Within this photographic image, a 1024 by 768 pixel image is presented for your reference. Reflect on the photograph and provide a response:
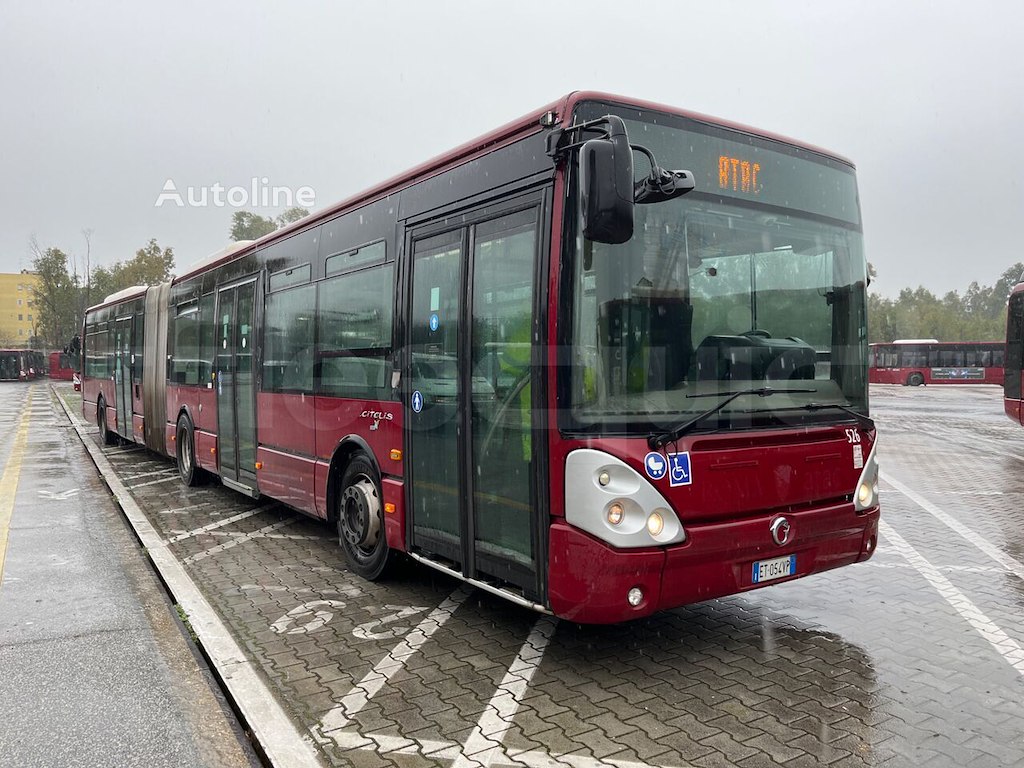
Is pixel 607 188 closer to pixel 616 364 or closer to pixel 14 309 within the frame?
pixel 616 364

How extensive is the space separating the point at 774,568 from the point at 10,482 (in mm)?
12183

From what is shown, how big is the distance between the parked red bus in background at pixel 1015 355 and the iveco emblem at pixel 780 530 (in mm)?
15036

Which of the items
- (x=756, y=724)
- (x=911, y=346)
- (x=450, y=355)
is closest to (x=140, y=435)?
(x=450, y=355)

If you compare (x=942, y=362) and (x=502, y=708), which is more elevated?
(x=942, y=362)

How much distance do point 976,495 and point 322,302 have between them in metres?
8.86

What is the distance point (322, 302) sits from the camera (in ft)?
24.2

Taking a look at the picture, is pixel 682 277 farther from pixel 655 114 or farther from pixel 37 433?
pixel 37 433

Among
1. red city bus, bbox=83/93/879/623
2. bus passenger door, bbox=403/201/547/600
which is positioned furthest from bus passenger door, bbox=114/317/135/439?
bus passenger door, bbox=403/201/547/600

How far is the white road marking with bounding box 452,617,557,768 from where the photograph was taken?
3.69 meters

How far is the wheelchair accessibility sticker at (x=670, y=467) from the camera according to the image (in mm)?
4188

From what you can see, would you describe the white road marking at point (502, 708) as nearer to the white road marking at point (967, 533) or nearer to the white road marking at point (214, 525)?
the white road marking at point (967, 533)

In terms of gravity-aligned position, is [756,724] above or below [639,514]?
below

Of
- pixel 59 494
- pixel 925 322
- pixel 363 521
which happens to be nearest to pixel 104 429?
pixel 59 494

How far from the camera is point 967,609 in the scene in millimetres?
5773
